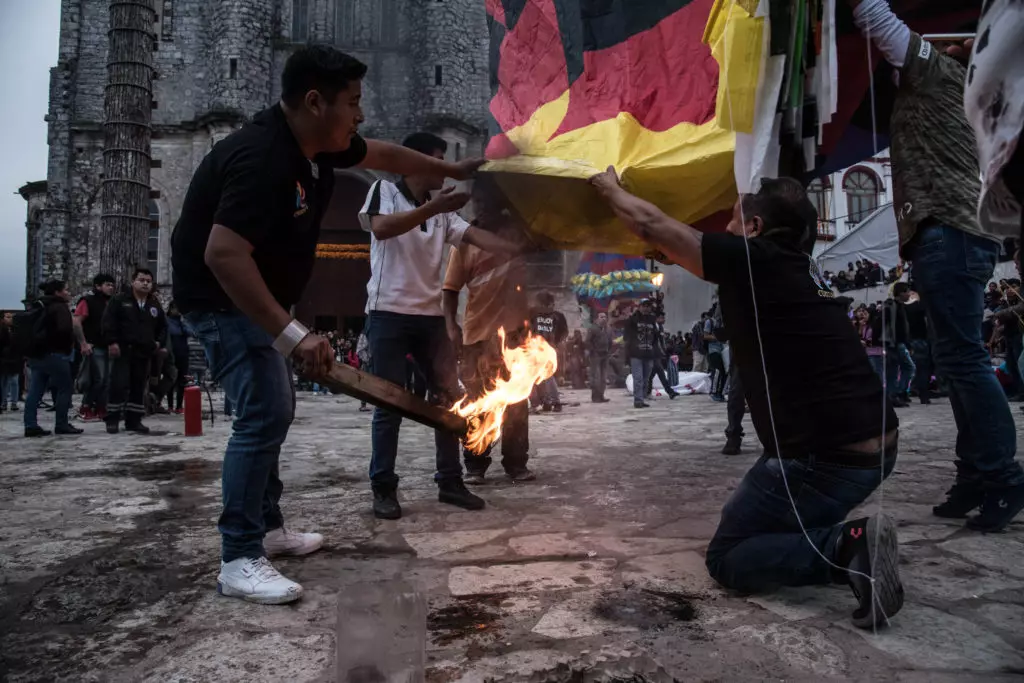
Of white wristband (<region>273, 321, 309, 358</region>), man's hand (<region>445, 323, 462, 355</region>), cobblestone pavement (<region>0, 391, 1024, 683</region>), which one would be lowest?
cobblestone pavement (<region>0, 391, 1024, 683</region>)

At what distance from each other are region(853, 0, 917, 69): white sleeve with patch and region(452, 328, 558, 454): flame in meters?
2.35

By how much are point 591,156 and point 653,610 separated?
227cm

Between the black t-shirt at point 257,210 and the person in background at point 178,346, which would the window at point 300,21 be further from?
the black t-shirt at point 257,210

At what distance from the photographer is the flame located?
342 centimetres

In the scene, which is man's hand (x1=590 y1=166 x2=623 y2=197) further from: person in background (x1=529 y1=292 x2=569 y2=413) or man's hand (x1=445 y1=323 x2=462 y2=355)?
person in background (x1=529 y1=292 x2=569 y2=413)

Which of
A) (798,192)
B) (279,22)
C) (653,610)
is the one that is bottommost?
(653,610)

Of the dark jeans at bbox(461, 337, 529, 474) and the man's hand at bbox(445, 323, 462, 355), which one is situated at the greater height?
the man's hand at bbox(445, 323, 462, 355)

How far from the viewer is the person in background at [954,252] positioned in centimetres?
299

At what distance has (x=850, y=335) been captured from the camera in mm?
2324

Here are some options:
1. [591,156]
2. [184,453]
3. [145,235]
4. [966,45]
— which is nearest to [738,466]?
[591,156]

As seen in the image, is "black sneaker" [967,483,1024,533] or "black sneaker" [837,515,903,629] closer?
"black sneaker" [837,515,903,629]

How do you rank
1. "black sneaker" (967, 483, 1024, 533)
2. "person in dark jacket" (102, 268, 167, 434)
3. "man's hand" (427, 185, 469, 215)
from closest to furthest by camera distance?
"black sneaker" (967, 483, 1024, 533) < "man's hand" (427, 185, 469, 215) < "person in dark jacket" (102, 268, 167, 434)

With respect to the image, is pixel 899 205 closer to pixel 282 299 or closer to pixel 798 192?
pixel 798 192

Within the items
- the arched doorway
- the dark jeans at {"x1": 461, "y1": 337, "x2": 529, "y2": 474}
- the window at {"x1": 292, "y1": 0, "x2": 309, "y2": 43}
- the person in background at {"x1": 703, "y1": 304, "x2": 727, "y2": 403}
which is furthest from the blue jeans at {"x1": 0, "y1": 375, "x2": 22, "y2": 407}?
the window at {"x1": 292, "y1": 0, "x2": 309, "y2": 43}
